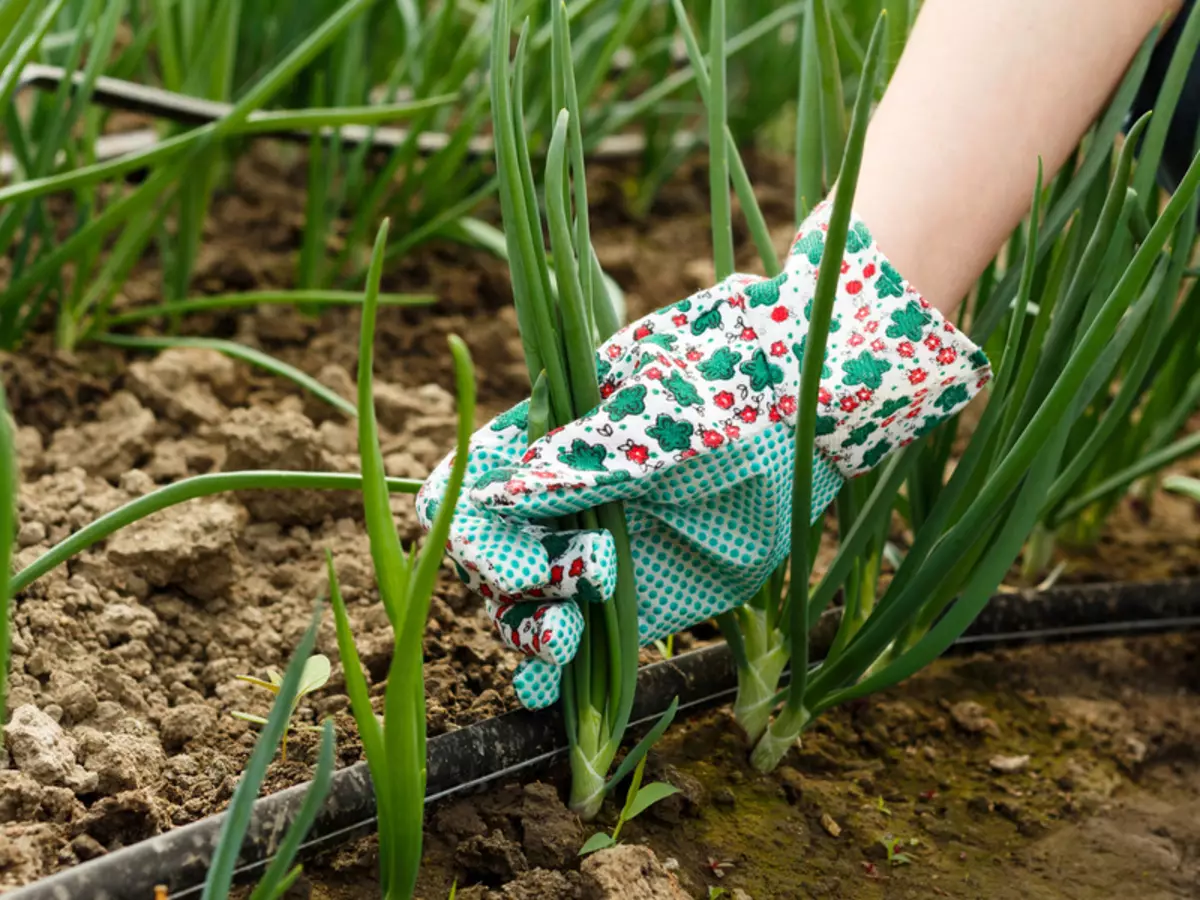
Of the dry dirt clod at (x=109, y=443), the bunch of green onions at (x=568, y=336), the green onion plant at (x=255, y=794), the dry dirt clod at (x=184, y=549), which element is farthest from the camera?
the dry dirt clod at (x=109, y=443)

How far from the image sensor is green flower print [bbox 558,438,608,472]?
803 mm

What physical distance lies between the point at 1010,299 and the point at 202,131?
77 cm

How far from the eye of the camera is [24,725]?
816mm

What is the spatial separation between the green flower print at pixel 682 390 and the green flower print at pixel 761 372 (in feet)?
0.15

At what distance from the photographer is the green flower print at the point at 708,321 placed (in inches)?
35.4

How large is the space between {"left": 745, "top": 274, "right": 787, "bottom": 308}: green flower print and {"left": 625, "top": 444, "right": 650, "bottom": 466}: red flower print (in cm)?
15

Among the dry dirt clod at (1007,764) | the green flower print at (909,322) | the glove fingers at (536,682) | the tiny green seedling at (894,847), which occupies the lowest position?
the dry dirt clod at (1007,764)

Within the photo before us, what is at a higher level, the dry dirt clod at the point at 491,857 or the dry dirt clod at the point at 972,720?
the dry dirt clod at the point at 491,857

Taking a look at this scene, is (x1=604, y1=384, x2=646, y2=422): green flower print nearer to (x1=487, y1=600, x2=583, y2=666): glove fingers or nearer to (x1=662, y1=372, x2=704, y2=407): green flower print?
(x1=662, y1=372, x2=704, y2=407): green flower print

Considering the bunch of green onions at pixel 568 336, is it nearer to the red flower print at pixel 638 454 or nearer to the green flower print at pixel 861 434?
the red flower print at pixel 638 454

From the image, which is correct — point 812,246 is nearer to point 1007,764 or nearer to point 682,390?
point 682,390

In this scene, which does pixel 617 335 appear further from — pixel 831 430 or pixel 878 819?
pixel 878 819

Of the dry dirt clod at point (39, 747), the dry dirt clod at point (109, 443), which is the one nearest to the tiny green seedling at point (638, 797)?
the dry dirt clod at point (39, 747)

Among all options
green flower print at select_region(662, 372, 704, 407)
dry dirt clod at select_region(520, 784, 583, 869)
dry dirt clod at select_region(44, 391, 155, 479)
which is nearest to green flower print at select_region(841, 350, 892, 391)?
green flower print at select_region(662, 372, 704, 407)
